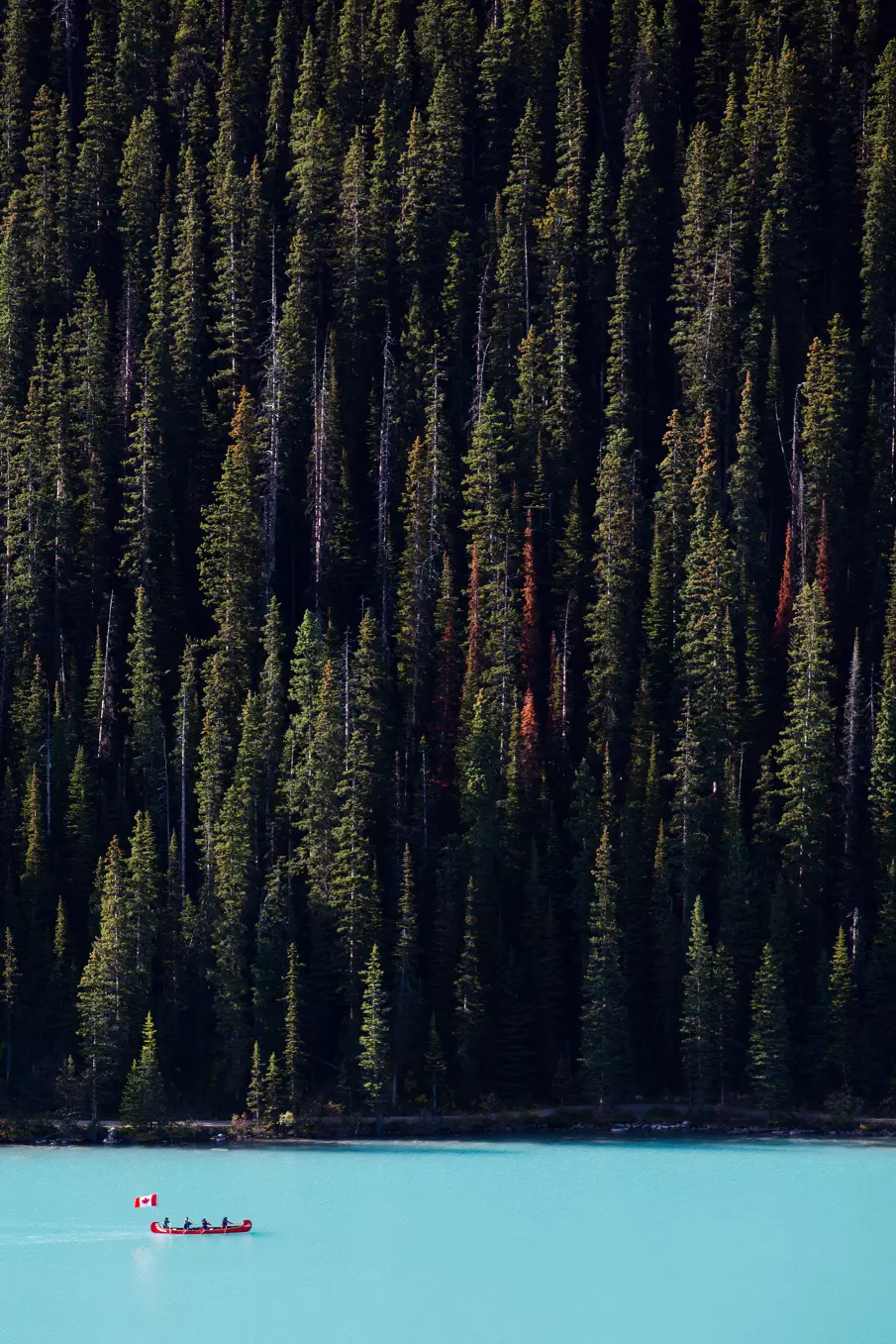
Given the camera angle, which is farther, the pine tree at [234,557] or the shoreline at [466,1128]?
the pine tree at [234,557]

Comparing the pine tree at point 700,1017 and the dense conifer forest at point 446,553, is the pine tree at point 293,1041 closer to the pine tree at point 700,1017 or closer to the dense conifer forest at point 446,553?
the dense conifer forest at point 446,553

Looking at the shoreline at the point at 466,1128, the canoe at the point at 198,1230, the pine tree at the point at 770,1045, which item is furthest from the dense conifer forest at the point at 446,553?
the canoe at the point at 198,1230

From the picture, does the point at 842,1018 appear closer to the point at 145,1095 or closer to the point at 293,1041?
the point at 293,1041

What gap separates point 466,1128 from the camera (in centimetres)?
9675

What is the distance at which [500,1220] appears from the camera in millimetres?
82125

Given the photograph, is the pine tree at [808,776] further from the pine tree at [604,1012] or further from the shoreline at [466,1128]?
the shoreline at [466,1128]

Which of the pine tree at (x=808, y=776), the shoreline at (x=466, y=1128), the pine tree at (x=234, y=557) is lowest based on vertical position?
the shoreline at (x=466, y=1128)

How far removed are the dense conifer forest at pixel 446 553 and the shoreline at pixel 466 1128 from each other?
113cm

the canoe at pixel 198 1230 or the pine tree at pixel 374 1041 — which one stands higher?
the pine tree at pixel 374 1041

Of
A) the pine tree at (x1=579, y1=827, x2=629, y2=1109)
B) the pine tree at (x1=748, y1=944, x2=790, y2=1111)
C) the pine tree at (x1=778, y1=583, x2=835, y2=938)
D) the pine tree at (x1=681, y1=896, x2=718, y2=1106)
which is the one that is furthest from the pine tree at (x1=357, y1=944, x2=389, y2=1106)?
the pine tree at (x1=778, y1=583, x2=835, y2=938)

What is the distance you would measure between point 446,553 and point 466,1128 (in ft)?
101

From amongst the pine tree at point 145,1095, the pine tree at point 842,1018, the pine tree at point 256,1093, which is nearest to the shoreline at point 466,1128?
the pine tree at point 145,1095

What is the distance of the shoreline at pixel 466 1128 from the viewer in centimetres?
9581

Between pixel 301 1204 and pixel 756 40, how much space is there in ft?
249
